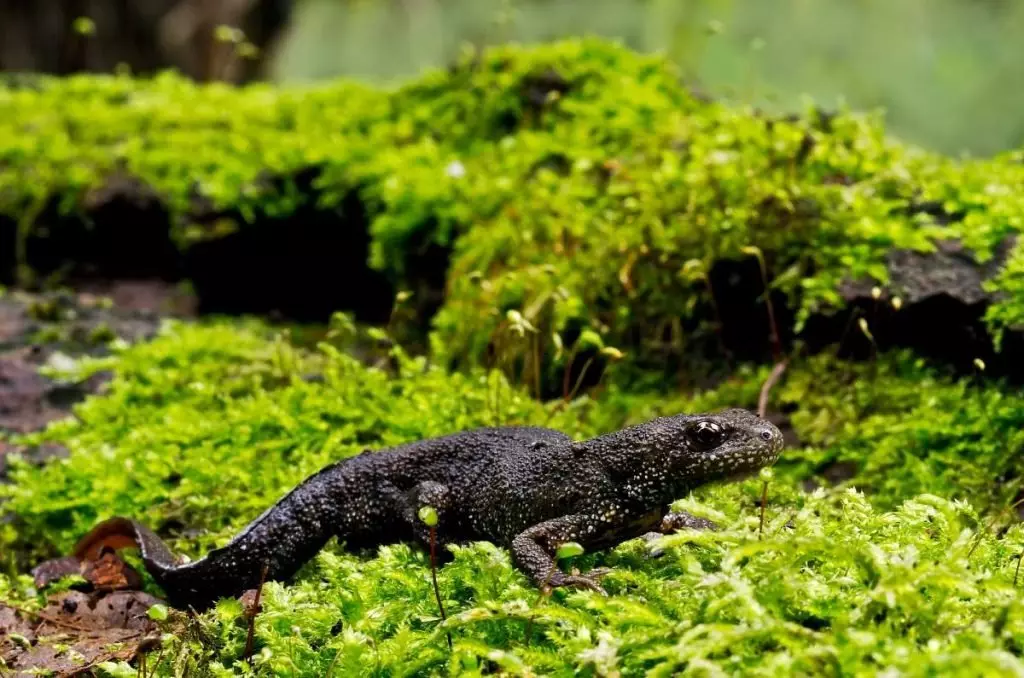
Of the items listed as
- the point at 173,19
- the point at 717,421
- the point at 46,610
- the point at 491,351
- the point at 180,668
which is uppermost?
the point at 173,19

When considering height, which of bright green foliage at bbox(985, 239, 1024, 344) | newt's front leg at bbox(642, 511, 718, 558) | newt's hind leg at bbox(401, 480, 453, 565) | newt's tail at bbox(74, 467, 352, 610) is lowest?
newt's tail at bbox(74, 467, 352, 610)

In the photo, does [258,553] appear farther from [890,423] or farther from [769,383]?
[890,423]

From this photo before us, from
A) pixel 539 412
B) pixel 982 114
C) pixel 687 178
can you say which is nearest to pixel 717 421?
pixel 539 412

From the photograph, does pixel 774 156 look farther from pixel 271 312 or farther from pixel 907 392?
pixel 271 312

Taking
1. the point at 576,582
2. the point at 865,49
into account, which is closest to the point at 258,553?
the point at 576,582

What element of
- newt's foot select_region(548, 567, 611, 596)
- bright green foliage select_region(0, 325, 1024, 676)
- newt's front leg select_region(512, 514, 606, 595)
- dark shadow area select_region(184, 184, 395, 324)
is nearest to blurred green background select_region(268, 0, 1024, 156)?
dark shadow area select_region(184, 184, 395, 324)

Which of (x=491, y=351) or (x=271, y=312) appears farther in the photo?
(x=271, y=312)

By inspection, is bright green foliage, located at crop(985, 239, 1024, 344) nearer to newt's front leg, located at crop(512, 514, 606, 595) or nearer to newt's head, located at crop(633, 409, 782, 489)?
newt's head, located at crop(633, 409, 782, 489)
